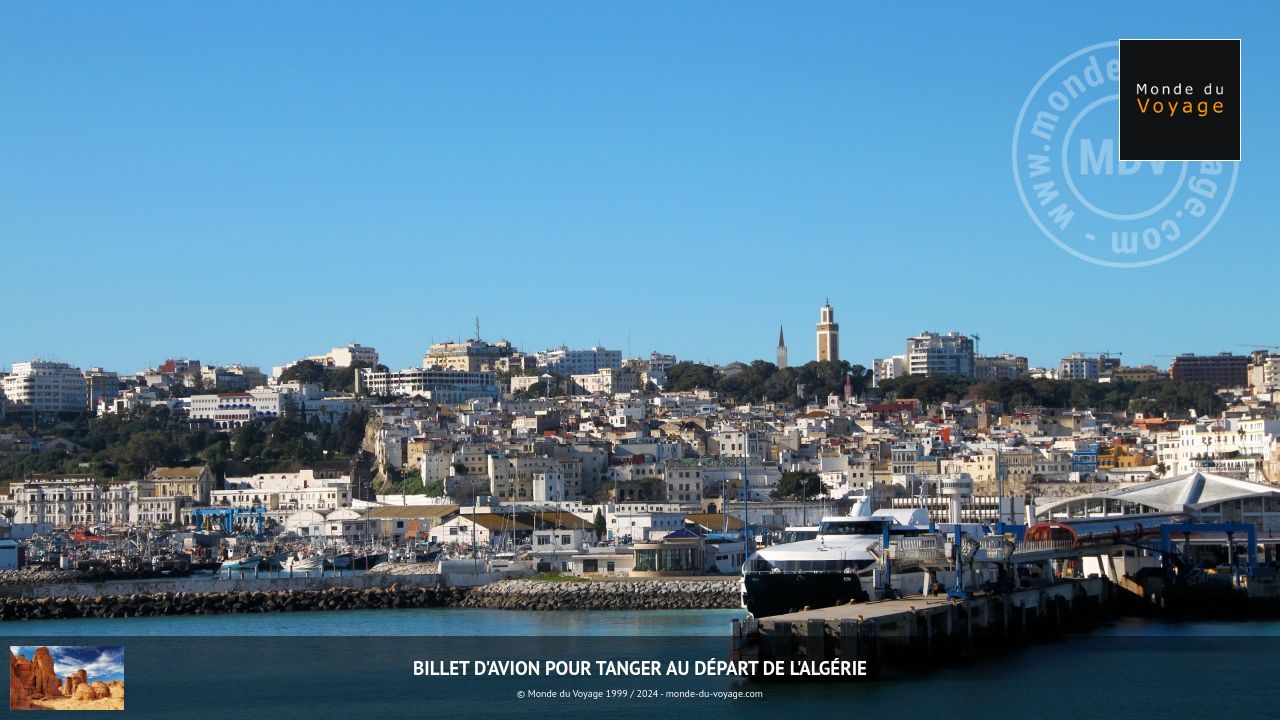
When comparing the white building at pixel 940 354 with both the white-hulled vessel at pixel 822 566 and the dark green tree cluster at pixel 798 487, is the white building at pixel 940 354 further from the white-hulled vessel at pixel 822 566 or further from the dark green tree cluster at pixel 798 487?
the white-hulled vessel at pixel 822 566

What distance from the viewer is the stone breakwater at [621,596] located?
42397 mm

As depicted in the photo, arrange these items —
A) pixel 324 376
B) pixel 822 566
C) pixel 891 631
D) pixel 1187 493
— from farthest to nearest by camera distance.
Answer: pixel 324 376, pixel 1187 493, pixel 822 566, pixel 891 631

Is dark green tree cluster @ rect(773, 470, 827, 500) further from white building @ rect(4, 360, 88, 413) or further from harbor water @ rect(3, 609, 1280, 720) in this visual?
white building @ rect(4, 360, 88, 413)

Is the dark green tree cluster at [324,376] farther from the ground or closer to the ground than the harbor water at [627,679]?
farther from the ground

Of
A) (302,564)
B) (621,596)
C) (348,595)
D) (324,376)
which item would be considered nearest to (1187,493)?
(621,596)

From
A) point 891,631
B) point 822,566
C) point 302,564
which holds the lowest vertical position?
point 302,564

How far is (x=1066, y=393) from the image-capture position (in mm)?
117875

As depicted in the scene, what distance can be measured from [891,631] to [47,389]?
10891cm

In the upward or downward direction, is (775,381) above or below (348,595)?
above

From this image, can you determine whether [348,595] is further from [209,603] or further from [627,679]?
[627,679]

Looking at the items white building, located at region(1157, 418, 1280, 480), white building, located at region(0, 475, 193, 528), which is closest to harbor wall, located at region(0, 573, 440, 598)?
white building, located at region(1157, 418, 1280, 480)

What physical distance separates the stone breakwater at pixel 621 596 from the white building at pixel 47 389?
8719cm

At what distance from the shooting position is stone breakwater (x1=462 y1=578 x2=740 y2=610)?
1669 inches

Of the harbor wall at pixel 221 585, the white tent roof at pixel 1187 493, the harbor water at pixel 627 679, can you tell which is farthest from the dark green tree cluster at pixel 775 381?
the harbor water at pixel 627 679
